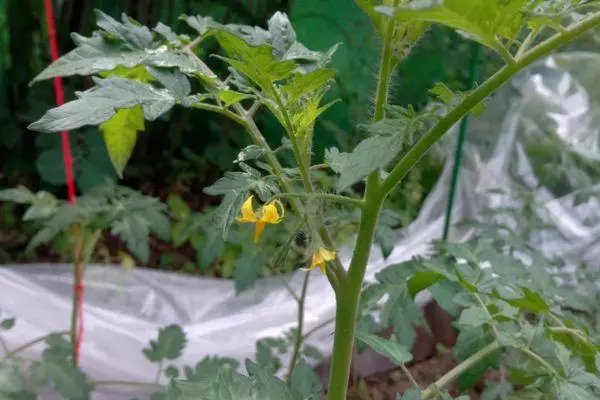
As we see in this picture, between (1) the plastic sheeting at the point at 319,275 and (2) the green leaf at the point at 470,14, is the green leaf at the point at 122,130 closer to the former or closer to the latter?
(2) the green leaf at the point at 470,14

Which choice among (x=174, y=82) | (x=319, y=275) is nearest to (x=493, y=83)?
(x=174, y=82)

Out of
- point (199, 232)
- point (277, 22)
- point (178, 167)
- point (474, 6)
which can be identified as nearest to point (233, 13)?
point (178, 167)

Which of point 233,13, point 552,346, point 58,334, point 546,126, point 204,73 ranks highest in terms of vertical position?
point 233,13

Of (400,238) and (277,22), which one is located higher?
(277,22)

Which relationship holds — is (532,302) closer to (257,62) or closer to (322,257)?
(322,257)

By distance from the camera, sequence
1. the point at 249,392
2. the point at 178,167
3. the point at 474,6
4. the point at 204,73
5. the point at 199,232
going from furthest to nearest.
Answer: the point at 178,167 < the point at 199,232 < the point at 204,73 < the point at 249,392 < the point at 474,6

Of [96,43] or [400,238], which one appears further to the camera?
[400,238]

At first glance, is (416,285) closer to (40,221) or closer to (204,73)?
Answer: (204,73)

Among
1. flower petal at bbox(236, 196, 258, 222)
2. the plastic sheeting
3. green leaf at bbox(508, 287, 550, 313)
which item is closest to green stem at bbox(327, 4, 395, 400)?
flower petal at bbox(236, 196, 258, 222)
